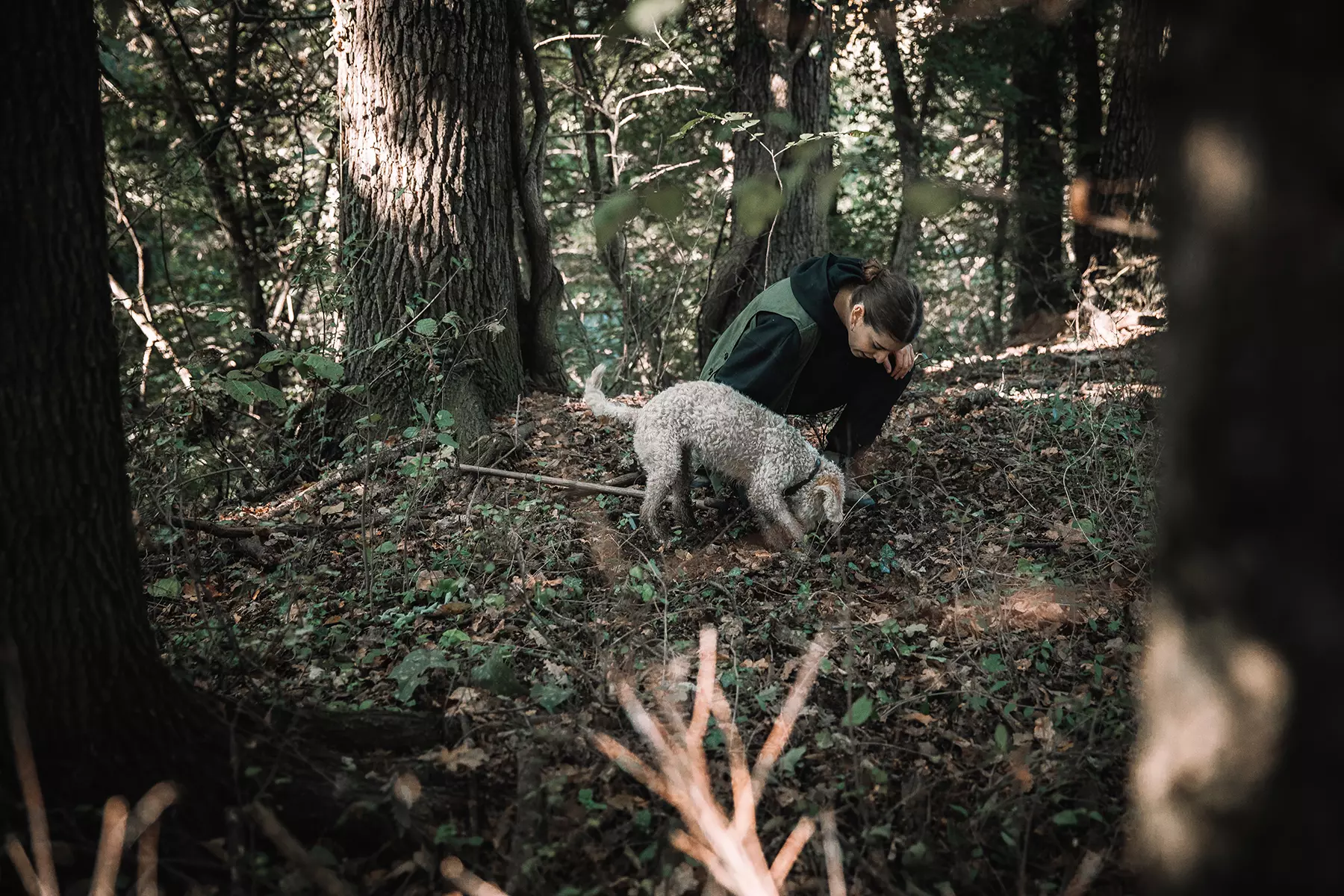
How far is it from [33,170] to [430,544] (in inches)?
97.8

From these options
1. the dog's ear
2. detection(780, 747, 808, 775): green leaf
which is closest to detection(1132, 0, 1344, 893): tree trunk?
detection(780, 747, 808, 775): green leaf

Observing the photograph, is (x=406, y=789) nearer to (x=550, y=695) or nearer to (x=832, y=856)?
(x=550, y=695)

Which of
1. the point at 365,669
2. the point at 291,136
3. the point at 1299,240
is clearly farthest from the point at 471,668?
the point at 291,136

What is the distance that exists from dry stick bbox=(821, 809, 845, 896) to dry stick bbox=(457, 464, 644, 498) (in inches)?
99.1

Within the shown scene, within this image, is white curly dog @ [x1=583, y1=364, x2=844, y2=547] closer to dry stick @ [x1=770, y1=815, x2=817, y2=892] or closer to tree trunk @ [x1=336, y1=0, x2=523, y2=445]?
tree trunk @ [x1=336, y1=0, x2=523, y2=445]

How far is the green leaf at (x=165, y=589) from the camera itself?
367cm

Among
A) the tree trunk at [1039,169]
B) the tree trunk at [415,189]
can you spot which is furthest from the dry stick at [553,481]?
the tree trunk at [1039,169]

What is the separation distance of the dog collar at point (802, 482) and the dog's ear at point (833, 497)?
0.26 ft

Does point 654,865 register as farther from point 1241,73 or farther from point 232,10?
point 232,10

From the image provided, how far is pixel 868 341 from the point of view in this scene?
4.47 meters

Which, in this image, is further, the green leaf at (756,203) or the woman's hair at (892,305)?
the green leaf at (756,203)

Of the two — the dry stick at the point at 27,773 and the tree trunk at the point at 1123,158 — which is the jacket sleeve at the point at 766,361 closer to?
the dry stick at the point at 27,773

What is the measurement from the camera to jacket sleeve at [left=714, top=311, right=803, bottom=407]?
4.45 meters

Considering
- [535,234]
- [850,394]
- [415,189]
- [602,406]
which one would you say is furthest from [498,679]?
[535,234]
